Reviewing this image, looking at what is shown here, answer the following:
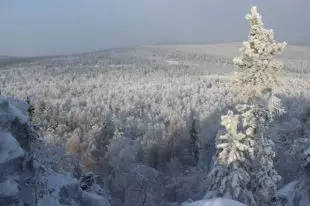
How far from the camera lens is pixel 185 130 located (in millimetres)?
96875

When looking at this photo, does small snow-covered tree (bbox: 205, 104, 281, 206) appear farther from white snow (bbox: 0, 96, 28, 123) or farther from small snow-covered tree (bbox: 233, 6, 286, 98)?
white snow (bbox: 0, 96, 28, 123)

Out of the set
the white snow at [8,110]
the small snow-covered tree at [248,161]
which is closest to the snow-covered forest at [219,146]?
the small snow-covered tree at [248,161]

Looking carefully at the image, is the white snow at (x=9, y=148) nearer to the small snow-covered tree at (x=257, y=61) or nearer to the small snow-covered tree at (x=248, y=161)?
the small snow-covered tree at (x=248, y=161)

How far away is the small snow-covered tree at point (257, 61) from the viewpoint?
25.3 m

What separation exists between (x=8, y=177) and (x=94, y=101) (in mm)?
133580

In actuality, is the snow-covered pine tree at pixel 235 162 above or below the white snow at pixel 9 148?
below

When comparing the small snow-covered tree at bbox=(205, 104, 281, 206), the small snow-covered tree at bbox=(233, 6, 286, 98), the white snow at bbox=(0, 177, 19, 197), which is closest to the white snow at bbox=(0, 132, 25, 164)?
the white snow at bbox=(0, 177, 19, 197)

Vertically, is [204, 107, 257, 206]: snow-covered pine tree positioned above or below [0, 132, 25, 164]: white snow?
below

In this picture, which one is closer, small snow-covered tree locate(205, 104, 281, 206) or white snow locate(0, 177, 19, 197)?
white snow locate(0, 177, 19, 197)

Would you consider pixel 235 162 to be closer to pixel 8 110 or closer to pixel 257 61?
pixel 257 61

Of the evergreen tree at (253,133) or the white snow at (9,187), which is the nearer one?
the white snow at (9,187)

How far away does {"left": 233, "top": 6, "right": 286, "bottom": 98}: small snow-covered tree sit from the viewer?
2527cm

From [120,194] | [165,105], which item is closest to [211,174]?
[120,194]

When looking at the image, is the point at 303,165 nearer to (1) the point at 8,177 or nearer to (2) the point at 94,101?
(1) the point at 8,177
